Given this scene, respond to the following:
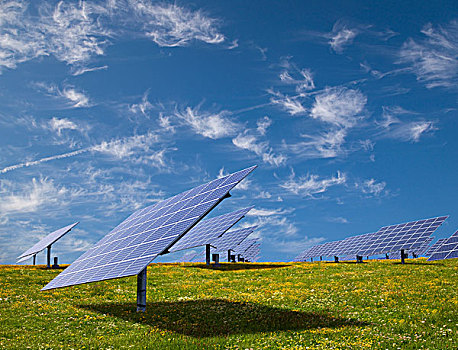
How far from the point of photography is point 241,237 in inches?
2395

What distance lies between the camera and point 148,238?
73.7ft

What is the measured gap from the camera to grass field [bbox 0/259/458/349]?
53.4 ft

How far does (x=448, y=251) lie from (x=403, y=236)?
14761 mm

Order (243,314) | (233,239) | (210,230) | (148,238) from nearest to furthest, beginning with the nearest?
(243,314), (148,238), (210,230), (233,239)

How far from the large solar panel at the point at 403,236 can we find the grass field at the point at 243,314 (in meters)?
15.3

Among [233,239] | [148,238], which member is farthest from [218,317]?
[233,239]

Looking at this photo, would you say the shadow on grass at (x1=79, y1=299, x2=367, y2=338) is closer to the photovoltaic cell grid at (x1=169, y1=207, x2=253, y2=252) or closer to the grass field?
the grass field

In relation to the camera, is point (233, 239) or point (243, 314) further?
point (233, 239)

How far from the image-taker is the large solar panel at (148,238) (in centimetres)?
1964

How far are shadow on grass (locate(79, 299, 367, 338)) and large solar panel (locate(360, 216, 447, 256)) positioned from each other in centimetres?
3215

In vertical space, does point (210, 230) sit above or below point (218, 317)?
above

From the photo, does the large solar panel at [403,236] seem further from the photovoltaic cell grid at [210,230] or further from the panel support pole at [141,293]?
the panel support pole at [141,293]

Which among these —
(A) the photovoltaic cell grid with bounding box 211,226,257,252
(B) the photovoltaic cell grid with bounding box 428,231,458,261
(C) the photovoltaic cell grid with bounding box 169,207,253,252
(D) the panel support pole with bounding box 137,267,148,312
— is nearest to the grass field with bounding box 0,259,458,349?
(D) the panel support pole with bounding box 137,267,148,312

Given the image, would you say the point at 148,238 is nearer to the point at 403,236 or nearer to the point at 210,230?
the point at 210,230
